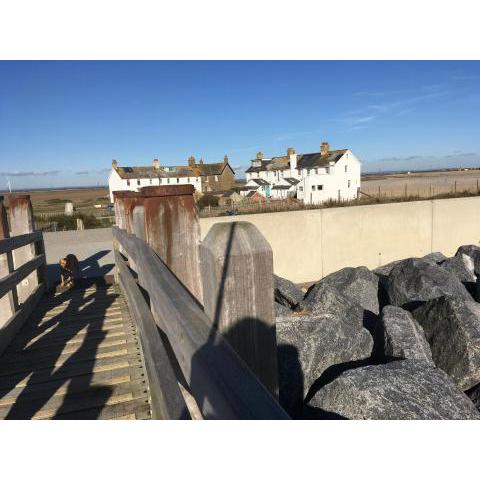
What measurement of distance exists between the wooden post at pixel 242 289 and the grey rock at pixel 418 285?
20.8ft

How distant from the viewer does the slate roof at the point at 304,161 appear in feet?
171


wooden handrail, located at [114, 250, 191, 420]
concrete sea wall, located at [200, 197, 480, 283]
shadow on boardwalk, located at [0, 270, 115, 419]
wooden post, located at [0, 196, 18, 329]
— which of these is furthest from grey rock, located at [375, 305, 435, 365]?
concrete sea wall, located at [200, 197, 480, 283]

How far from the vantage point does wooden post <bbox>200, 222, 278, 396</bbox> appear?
1137 millimetres

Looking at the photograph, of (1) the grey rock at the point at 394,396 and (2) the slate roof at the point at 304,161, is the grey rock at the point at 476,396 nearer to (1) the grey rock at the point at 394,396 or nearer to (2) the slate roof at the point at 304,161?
(1) the grey rock at the point at 394,396

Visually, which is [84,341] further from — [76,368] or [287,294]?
[287,294]

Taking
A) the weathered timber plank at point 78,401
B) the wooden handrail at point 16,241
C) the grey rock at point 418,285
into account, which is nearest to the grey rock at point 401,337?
the grey rock at point 418,285

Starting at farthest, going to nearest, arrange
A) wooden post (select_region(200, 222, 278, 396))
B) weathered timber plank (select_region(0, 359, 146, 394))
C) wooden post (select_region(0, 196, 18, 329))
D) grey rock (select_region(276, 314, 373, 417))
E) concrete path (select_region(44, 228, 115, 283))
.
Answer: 1. concrete path (select_region(44, 228, 115, 283))
2. wooden post (select_region(0, 196, 18, 329))
3. grey rock (select_region(276, 314, 373, 417))
4. weathered timber plank (select_region(0, 359, 146, 394))
5. wooden post (select_region(200, 222, 278, 396))

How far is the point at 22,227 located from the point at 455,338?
636 cm

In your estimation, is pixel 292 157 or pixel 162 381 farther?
pixel 292 157

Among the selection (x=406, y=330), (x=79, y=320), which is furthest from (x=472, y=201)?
(x=79, y=320)

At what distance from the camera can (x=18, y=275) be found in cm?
462

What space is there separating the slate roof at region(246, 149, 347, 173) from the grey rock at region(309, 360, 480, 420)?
4855 cm

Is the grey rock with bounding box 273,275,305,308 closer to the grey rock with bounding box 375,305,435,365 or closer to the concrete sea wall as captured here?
the concrete sea wall

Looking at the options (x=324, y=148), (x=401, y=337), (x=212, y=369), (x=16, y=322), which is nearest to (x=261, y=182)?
(x=324, y=148)
